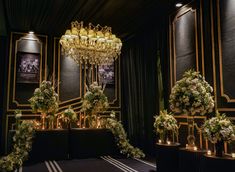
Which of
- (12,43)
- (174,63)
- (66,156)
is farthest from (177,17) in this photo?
(12,43)

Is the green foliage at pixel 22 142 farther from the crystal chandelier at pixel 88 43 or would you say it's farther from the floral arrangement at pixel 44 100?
the crystal chandelier at pixel 88 43

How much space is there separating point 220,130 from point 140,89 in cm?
406

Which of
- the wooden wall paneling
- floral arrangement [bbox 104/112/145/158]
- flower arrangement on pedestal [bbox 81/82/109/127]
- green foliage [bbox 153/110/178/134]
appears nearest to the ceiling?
the wooden wall paneling

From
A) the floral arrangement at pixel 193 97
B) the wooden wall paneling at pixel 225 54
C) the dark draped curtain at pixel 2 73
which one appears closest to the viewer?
the floral arrangement at pixel 193 97

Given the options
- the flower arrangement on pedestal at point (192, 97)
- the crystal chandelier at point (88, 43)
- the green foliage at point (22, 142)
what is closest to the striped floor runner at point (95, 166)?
the green foliage at point (22, 142)

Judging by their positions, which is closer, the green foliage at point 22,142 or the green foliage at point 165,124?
the green foliage at point 165,124

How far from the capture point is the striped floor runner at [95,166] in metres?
4.91

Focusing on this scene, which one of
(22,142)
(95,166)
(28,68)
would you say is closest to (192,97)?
(95,166)

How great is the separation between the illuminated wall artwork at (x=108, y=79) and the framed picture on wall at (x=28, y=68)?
200cm

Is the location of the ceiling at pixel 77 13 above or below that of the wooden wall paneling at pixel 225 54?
above

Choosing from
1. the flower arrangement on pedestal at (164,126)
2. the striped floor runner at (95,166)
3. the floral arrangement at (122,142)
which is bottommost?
the striped floor runner at (95,166)

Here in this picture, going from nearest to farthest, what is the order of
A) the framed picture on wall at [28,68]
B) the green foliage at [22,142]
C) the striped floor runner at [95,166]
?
1. the striped floor runner at [95,166]
2. the green foliage at [22,142]
3. the framed picture on wall at [28,68]

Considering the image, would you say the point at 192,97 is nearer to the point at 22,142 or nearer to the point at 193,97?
the point at 193,97

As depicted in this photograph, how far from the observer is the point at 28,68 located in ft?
23.7
